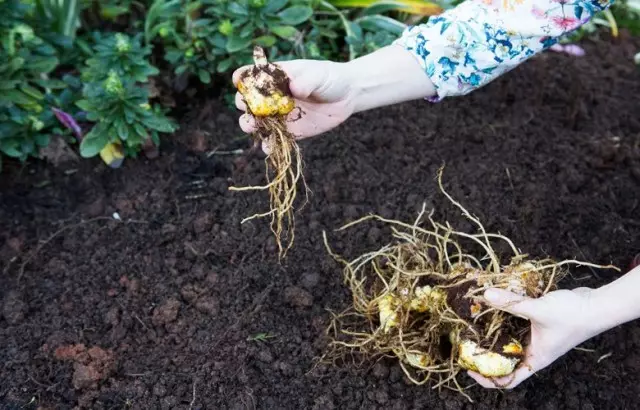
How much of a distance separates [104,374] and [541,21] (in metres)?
1.30

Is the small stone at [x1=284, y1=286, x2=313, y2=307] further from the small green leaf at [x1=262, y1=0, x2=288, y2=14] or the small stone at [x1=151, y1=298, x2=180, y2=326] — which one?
the small green leaf at [x1=262, y1=0, x2=288, y2=14]

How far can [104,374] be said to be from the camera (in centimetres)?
170

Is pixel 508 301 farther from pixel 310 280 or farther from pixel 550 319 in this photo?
pixel 310 280

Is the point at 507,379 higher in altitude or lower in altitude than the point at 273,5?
lower

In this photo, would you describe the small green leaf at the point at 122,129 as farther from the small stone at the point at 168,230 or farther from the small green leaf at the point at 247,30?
the small green leaf at the point at 247,30

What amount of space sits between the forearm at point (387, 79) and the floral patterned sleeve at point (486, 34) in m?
0.02

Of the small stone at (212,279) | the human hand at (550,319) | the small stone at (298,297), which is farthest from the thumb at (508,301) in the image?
the small stone at (212,279)

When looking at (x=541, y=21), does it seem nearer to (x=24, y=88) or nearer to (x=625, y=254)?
(x=625, y=254)

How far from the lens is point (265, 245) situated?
197cm

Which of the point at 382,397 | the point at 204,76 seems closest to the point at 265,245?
the point at 382,397

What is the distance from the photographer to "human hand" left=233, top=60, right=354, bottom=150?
4.92 feet

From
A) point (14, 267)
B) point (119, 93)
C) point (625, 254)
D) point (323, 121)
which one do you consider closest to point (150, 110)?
point (119, 93)

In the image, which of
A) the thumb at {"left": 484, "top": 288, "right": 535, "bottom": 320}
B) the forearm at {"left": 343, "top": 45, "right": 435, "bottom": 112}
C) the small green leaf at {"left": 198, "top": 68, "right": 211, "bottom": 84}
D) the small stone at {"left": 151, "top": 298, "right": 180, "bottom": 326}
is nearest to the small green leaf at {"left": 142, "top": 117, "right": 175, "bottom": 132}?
the small green leaf at {"left": 198, "top": 68, "right": 211, "bottom": 84}

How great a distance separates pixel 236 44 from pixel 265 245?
26.0 inches
